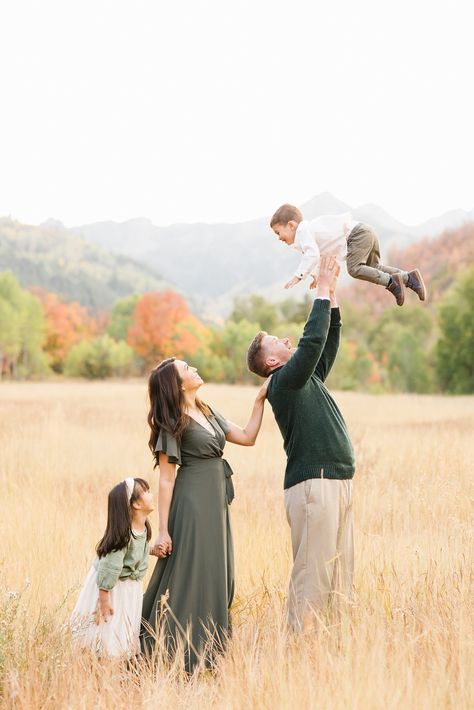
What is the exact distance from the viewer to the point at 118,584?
468 centimetres

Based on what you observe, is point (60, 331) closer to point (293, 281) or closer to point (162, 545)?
point (293, 281)

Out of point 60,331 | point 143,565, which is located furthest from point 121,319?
point 143,565

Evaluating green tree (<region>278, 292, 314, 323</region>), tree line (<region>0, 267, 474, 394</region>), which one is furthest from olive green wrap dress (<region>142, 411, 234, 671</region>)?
green tree (<region>278, 292, 314, 323</region>)

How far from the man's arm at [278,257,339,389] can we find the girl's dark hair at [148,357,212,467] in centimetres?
64

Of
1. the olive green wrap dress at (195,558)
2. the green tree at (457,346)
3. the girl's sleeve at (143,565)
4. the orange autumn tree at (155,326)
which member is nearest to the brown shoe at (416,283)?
the olive green wrap dress at (195,558)

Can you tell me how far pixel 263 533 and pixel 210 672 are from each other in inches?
89.7

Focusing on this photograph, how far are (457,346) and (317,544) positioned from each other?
143 feet

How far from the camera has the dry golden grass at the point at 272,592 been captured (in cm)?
357

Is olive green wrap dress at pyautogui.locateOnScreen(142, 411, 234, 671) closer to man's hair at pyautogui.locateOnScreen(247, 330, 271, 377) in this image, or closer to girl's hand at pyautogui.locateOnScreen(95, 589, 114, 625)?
girl's hand at pyautogui.locateOnScreen(95, 589, 114, 625)

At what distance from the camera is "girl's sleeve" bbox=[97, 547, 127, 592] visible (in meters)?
4.58

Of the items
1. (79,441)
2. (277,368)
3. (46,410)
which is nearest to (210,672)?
(277,368)

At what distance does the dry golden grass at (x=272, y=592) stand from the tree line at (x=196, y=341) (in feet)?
144

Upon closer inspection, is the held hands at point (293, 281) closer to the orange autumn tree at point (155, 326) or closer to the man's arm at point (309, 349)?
the man's arm at point (309, 349)

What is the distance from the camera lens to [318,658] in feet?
12.3
